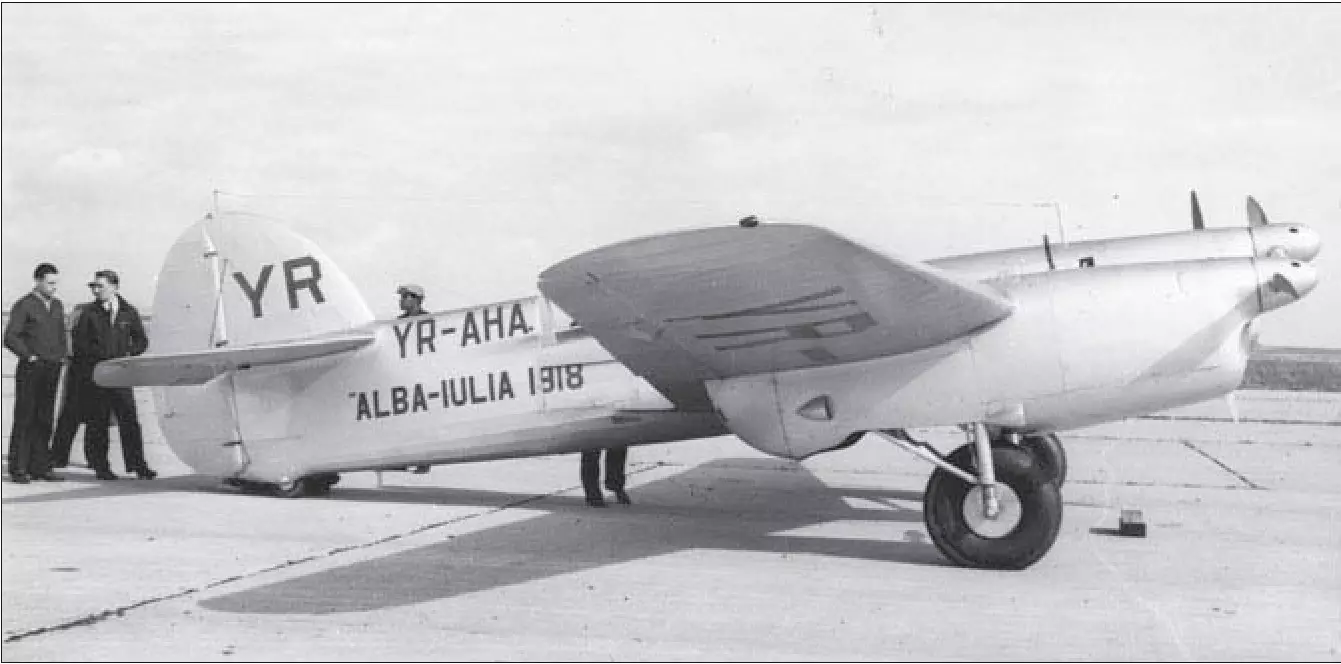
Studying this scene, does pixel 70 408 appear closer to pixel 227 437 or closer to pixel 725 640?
pixel 227 437

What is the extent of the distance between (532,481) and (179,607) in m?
5.44

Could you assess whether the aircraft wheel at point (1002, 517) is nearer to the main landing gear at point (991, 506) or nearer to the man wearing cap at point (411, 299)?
the main landing gear at point (991, 506)

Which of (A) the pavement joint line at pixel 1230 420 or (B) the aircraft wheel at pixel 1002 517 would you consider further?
(A) the pavement joint line at pixel 1230 420

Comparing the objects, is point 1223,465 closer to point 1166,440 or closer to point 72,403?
point 1166,440

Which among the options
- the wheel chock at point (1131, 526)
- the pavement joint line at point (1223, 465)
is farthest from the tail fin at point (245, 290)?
the pavement joint line at point (1223, 465)

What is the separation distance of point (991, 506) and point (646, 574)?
201cm

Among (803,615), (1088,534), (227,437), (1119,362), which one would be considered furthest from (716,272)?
(227,437)

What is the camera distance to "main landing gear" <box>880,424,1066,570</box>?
702 centimetres

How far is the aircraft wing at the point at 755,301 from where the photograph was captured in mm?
5566

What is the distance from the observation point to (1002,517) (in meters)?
7.11

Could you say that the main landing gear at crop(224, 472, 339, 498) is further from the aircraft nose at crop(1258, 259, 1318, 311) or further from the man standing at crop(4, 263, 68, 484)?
the aircraft nose at crop(1258, 259, 1318, 311)

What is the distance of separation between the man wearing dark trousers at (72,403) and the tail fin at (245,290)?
1.61m

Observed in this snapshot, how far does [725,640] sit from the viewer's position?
5.38 meters

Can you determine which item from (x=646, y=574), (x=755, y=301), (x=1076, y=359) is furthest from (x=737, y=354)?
(x=1076, y=359)
